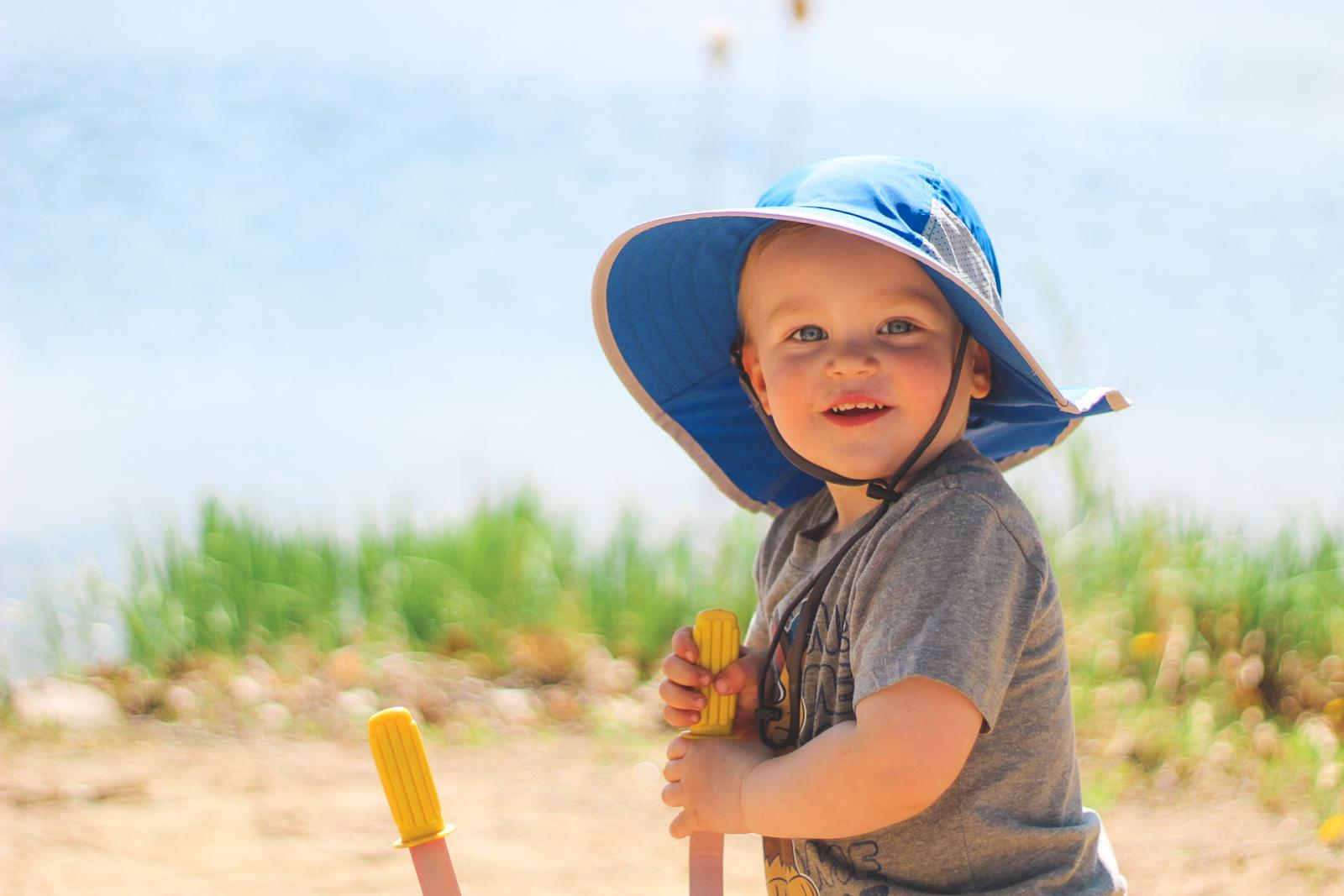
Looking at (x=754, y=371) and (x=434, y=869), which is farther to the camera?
(x=754, y=371)

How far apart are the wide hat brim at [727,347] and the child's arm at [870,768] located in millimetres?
383

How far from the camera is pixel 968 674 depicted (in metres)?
1.30

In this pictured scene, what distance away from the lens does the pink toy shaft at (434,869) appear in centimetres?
145

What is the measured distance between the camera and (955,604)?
133cm

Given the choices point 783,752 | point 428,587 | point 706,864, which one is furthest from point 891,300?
point 428,587

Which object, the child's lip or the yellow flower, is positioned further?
the yellow flower

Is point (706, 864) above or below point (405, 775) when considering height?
below

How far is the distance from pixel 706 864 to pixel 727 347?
2.04ft

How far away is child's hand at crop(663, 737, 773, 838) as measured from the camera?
1466 millimetres

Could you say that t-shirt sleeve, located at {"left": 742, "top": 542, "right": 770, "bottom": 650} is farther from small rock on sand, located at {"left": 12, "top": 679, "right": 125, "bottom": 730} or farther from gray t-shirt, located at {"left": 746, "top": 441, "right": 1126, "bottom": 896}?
small rock on sand, located at {"left": 12, "top": 679, "right": 125, "bottom": 730}

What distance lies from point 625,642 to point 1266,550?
144 centimetres

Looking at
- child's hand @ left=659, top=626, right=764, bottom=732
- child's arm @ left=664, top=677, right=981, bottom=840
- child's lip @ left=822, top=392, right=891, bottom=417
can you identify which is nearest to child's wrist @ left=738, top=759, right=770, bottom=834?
child's arm @ left=664, top=677, right=981, bottom=840

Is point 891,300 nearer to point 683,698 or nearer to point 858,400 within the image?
point 858,400

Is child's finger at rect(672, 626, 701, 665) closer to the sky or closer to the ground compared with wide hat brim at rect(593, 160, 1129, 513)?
closer to the ground
